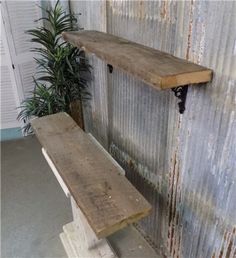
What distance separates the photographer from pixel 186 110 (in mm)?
1165

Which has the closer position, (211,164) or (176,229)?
(211,164)

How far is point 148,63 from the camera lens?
3.34ft

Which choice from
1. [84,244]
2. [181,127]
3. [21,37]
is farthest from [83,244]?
[21,37]

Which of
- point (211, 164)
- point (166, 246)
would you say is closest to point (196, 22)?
point (211, 164)

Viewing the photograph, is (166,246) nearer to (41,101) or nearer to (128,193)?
(128,193)

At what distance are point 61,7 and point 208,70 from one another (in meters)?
1.62

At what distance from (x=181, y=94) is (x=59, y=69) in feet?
4.24

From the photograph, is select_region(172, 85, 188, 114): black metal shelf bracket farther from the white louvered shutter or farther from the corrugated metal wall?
the white louvered shutter

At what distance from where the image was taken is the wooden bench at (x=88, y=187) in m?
1.11

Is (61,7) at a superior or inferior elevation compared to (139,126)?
superior

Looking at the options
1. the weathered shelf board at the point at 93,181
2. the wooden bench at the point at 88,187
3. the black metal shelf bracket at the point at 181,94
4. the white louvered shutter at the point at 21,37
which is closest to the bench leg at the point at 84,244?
the wooden bench at the point at 88,187

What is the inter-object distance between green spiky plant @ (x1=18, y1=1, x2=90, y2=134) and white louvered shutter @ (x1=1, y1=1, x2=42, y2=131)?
1.69ft

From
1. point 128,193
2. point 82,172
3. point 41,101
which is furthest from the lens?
point 41,101

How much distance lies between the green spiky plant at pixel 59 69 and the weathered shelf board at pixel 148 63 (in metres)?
0.71
